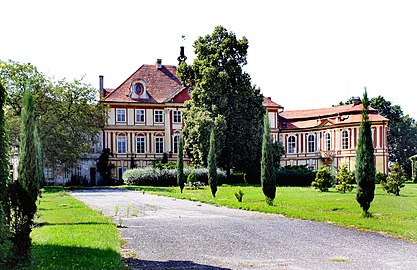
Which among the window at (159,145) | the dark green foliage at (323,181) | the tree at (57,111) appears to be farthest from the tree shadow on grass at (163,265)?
the window at (159,145)

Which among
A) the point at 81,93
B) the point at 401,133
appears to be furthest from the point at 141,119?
the point at 401,133

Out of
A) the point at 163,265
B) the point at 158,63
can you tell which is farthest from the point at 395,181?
the point at 158,63

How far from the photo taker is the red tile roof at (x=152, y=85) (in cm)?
6269

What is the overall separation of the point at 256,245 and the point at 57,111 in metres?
36.2

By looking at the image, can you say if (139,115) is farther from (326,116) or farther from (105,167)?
(326,116)

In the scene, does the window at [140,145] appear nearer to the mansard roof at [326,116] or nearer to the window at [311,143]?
the mansard roof at [326,116]

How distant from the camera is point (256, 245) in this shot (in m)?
12.8

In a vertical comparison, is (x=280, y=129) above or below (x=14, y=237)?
above

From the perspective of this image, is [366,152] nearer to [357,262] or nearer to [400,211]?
[400,211]

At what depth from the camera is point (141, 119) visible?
207 ft

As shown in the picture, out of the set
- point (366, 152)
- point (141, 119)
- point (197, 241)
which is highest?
point (141, 119)

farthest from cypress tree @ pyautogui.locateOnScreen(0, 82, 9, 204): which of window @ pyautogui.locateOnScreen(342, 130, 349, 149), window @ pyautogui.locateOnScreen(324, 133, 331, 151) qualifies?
window @ pyautogui.locateOnScreen(324, 133, 331, 151)

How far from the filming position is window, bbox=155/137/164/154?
2507 inches

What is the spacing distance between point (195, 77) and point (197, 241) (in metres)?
40.0
